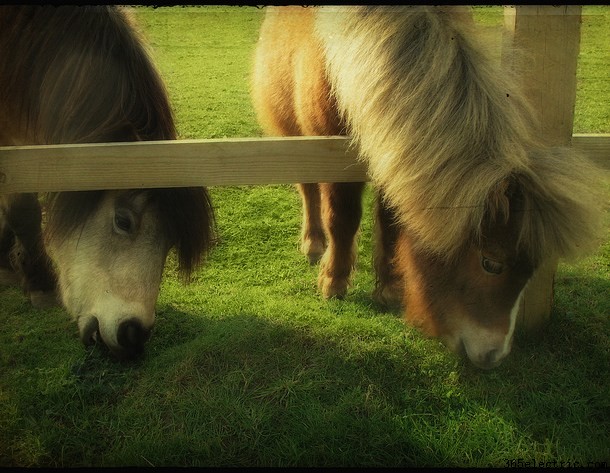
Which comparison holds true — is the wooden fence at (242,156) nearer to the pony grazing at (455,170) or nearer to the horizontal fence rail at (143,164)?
the horizontal fence rail at (143,164)

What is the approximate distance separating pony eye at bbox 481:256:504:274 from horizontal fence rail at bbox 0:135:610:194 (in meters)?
0.79

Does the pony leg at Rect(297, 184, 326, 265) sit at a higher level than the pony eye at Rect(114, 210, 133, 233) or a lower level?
lower

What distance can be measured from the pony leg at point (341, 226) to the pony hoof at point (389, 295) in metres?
0.15

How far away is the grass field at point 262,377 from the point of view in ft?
6.26

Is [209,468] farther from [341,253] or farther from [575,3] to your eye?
[575,3]

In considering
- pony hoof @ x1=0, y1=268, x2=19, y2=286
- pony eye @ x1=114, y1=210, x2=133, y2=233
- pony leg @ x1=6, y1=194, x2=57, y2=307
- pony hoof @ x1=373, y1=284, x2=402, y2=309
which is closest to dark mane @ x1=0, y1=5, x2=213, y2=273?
pony eye @ x1=114, y1=210, x2=133, y2=233

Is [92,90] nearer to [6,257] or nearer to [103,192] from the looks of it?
[103,192]

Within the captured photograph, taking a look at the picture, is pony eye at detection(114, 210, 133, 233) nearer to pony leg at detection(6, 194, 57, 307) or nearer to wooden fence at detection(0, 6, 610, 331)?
wooden fence at detection(0, 6, 610, 331)

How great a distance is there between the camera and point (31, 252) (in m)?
2.50

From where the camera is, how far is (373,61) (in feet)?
6.81

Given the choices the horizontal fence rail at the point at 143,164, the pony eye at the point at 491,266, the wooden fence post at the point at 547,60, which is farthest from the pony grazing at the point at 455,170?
the horizontal fence rail at the point at 143,164

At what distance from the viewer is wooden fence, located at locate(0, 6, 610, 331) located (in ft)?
5.92

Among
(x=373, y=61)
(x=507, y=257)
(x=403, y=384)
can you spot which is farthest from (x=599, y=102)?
(x=403, y=384)

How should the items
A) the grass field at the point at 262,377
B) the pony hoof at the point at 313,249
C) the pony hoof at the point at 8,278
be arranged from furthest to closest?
the pony hoof at the point at 313,249
the pony hoof at the point at 8,278
the grass field at the point at 262,377
